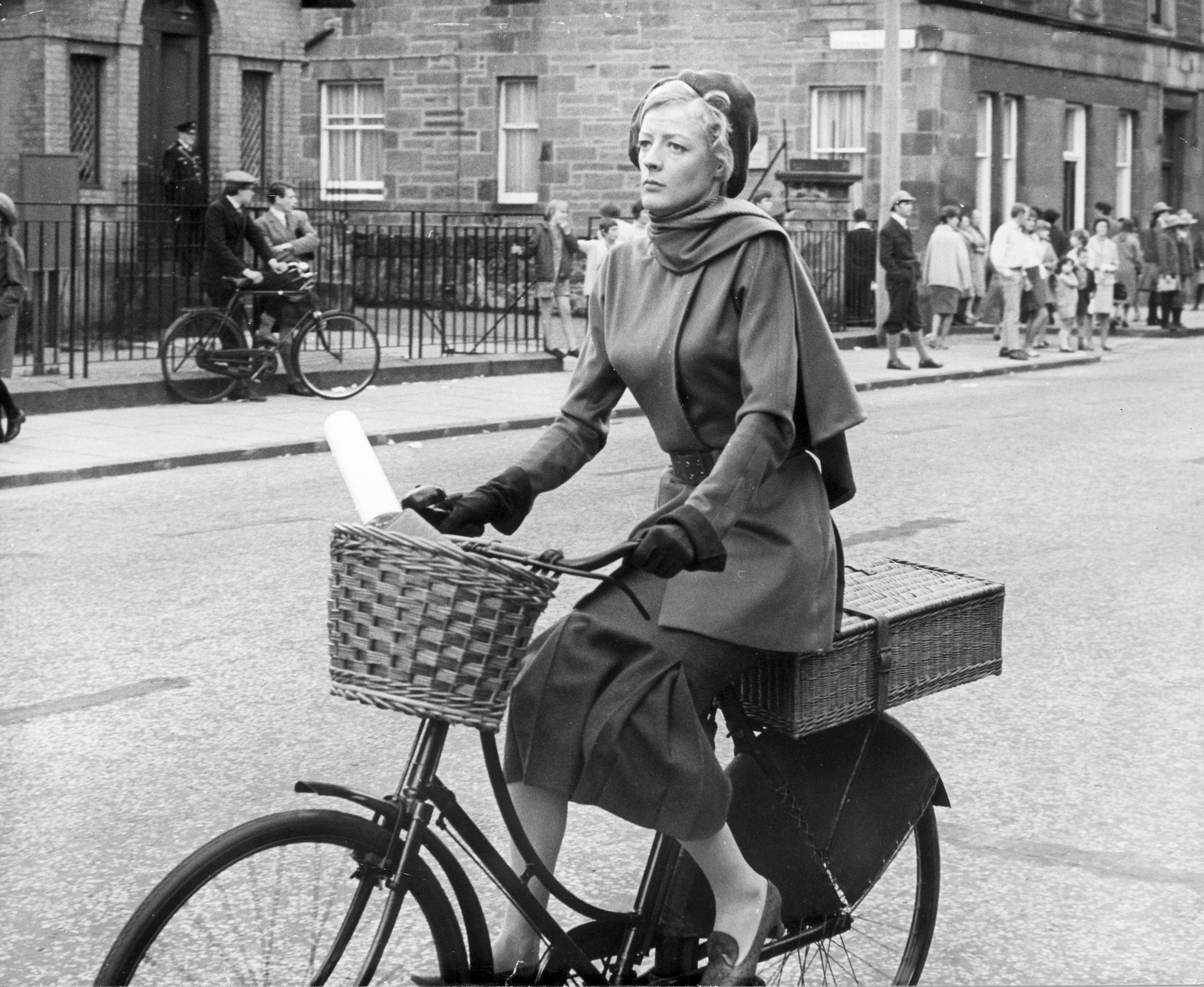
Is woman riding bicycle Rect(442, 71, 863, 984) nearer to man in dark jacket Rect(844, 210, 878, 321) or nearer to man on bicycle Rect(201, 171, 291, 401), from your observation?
man on bicycle Rect(201, 171, 291, 401)

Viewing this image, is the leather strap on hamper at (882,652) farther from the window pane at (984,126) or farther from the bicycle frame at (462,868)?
the window pane at (984,126)

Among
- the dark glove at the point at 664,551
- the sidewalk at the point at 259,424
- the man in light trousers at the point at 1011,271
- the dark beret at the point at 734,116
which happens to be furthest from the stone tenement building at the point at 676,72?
the dark glove at the point at 664,551

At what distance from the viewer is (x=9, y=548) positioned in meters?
10.2

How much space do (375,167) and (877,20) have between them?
9238 mm

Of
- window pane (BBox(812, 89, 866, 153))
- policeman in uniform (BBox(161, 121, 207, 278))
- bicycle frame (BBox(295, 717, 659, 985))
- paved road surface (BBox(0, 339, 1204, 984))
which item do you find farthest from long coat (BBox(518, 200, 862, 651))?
window pane (BBox(812, 89, 866, 153))

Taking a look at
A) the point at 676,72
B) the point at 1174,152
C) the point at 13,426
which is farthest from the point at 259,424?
the point at 1174,152

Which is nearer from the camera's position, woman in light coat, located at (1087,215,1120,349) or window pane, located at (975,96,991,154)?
woman in light coat, located at (1087,215,1120,349)

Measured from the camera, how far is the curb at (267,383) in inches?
642

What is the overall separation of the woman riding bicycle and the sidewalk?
393 inches

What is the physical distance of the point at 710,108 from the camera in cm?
340

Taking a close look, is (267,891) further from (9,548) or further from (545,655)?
(9,548)

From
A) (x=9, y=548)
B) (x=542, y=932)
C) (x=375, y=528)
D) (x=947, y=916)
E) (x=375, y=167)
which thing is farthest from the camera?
(x=375, y=167)

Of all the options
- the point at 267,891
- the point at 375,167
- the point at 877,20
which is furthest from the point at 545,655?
the point at 375,167

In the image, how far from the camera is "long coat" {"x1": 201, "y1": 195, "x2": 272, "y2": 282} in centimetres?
1727
